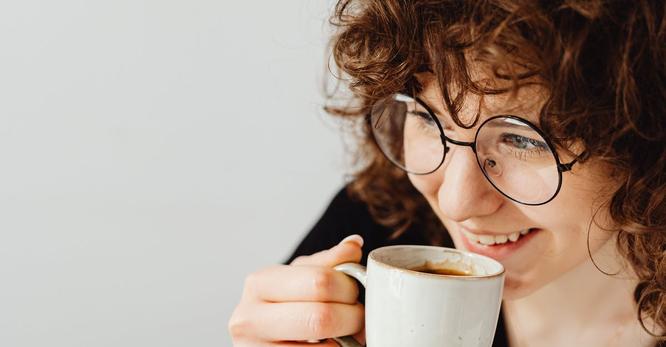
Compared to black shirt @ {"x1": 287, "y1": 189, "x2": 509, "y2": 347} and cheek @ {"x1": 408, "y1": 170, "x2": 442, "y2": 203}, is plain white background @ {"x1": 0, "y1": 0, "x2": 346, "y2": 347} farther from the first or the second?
cheek @ {"x1": 408, "y1": 170, "x2": 442, "y2": 203}

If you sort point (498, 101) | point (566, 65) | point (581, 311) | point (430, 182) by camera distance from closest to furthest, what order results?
point (566, 65) → point (498, 101) → point (430, 182) → point (581, 311)

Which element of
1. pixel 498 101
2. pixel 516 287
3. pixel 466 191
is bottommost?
pixel 516 287

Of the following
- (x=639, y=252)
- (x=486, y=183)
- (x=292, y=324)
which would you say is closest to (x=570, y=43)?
(x=486, y=183)

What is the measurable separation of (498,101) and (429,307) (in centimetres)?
31

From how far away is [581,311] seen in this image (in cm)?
140

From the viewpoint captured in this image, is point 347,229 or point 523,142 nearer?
point 523,142

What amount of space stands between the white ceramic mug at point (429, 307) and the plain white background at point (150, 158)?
2.72ft

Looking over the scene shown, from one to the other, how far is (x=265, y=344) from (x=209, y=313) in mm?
849

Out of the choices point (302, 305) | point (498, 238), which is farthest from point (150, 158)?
point (498, 238)

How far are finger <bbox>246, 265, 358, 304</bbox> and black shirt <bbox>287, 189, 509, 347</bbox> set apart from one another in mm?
447

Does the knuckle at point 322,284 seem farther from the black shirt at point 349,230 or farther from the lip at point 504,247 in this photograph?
the black shirt at point 349,230

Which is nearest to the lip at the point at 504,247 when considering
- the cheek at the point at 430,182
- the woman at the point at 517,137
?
the woman at the point at 517,137

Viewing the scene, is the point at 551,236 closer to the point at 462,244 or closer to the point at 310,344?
the point at 462,244

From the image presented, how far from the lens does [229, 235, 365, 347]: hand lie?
103 cm
